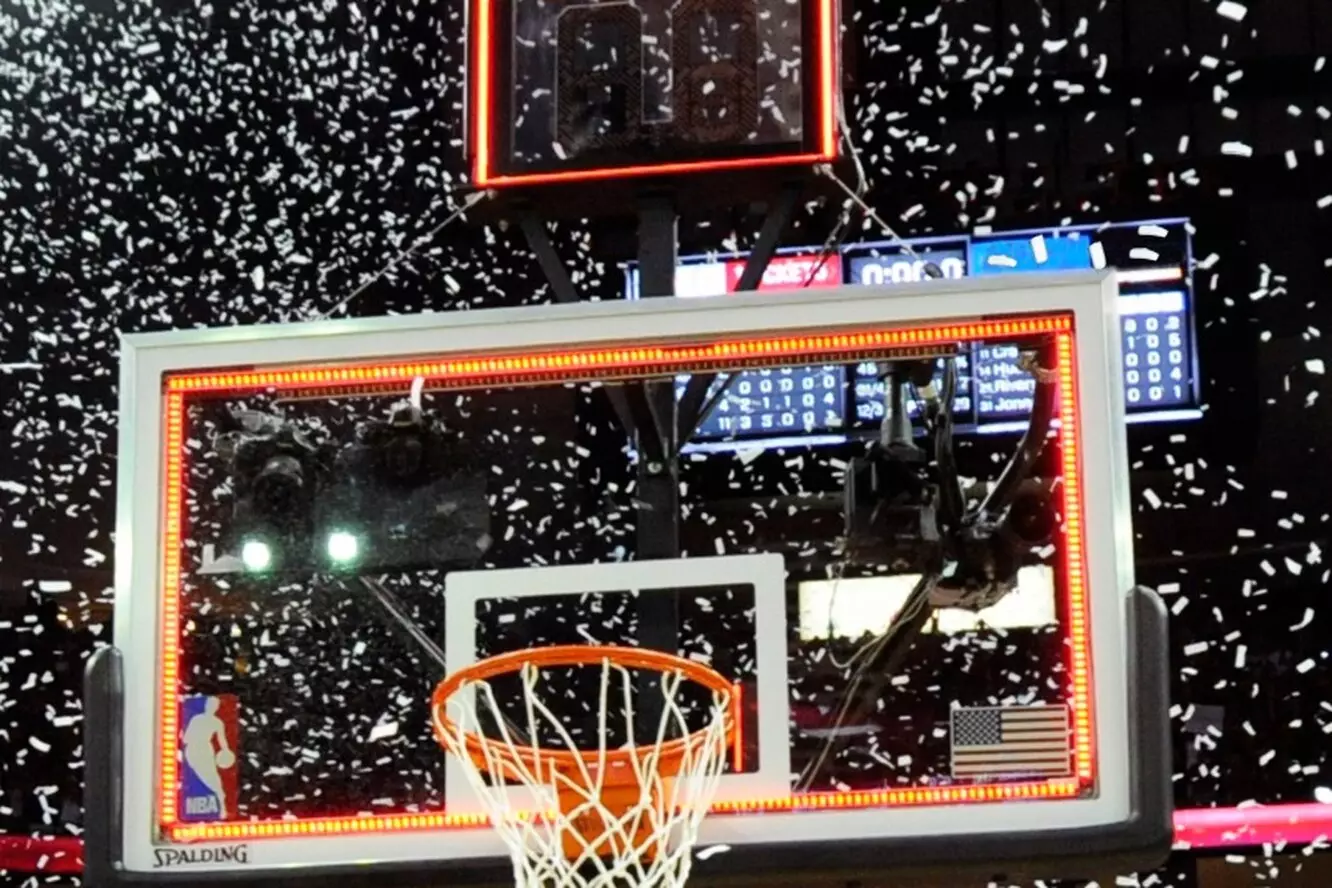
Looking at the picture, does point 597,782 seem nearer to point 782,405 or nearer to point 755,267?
point 755,267

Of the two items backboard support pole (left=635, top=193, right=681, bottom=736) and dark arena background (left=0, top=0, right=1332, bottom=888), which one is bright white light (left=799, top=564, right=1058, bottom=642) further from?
dark arena background (left=0, top=0, right=1332, bottom=888)

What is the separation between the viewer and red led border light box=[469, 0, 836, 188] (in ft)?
11.2

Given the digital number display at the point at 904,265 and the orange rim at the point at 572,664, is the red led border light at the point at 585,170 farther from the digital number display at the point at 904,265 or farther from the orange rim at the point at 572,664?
the digital number display at the point at 904,265

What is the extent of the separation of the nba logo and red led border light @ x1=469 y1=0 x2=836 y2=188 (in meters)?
0.90

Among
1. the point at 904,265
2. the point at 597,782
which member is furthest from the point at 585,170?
the point at 904,265

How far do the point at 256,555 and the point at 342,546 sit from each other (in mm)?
124

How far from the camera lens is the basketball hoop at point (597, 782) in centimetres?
296

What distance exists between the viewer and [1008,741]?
2.99 metres

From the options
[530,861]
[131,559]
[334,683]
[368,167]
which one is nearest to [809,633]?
[530,861]

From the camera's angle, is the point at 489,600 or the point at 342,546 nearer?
the point at 489,600

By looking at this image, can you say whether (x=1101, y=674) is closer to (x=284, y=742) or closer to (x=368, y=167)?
(x=284, y=742)

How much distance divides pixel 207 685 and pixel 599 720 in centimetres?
61

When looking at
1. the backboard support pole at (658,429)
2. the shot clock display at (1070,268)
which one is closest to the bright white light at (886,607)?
the backboard support pole at (658,429)

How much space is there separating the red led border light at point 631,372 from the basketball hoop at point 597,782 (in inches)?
2.6
